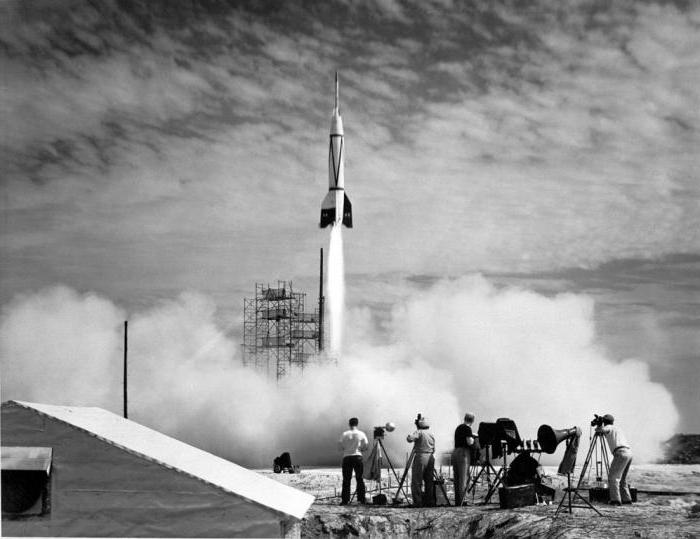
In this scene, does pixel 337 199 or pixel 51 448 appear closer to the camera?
pixel 51 448

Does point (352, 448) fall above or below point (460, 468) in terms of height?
above

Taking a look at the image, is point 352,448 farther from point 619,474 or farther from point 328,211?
point 328,211

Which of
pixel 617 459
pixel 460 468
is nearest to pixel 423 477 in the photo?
pixel 460 468

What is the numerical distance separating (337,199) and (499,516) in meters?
29.7

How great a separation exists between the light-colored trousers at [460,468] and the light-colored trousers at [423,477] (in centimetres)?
44

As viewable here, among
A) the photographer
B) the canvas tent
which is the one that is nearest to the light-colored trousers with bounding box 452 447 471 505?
the photographer

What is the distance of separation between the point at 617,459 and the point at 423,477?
11.6 ft

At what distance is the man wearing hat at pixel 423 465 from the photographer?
16328 mm

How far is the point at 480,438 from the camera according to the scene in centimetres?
1631

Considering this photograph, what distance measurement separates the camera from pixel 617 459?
51.0 ft

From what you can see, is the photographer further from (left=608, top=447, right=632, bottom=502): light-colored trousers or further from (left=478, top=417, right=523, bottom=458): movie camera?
(left=608, top=447, right=632, bottom=502): light-colored trousers

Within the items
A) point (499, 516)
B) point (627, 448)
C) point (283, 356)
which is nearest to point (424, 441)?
point (499, 516)

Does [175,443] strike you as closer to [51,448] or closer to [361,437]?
[51,448]

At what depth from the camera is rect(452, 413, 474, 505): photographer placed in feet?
52.6
